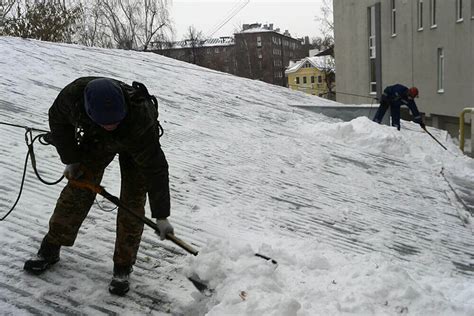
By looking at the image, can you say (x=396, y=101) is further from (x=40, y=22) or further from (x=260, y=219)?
(x=40, y=22)

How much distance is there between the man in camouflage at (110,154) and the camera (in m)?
2.66

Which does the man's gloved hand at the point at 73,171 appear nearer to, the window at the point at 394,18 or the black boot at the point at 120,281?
→ the black boot at the point at 120,281

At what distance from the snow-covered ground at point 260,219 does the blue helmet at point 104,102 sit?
1190mm

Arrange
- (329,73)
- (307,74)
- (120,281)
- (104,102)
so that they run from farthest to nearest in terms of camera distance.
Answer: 1. (307,74)
2. (329,73)
3. (120,281)
4. (104,102)

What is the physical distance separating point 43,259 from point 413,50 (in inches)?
855

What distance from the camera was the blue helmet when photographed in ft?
8.45

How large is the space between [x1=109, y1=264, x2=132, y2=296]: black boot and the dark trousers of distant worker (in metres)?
10.2

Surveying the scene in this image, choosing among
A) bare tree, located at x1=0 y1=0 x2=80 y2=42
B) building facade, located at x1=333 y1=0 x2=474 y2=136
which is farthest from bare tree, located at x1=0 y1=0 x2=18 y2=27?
building facade, located at x1=333 y1=0 x2=474 y2=136

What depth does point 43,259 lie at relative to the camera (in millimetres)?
3154

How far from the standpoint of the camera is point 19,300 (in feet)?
9.48

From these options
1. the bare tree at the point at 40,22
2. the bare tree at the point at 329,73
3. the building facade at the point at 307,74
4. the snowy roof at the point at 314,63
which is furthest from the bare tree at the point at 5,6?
the building facade at the point at 307,74

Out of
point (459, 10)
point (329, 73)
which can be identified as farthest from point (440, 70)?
point (329, 73)

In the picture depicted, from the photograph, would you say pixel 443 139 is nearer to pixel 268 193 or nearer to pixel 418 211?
pixel 418 211

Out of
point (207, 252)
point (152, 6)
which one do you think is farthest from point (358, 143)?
point (152, 6)
